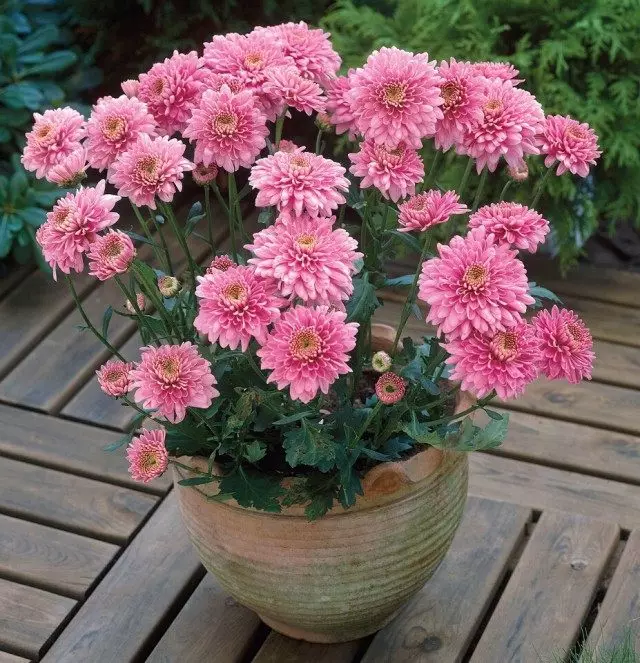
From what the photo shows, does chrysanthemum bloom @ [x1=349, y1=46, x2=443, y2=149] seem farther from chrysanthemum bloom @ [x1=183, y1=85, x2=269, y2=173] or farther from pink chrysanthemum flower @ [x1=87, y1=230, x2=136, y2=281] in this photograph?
pink chrysanthemum flower @ [x1=87, y1=230, x2=136, y2=281]

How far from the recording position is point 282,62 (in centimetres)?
112

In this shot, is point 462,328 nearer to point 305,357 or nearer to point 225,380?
point 305,357

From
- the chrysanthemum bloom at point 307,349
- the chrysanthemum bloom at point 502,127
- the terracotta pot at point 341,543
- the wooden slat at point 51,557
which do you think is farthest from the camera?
the wooden slat at point 51,557

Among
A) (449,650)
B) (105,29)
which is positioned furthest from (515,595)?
(105,29)

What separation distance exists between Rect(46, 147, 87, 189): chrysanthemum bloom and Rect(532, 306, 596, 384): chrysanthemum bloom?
471 mm

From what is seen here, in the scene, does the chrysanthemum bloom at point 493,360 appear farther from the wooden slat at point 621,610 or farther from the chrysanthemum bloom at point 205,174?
the wooden slat at point 621,610

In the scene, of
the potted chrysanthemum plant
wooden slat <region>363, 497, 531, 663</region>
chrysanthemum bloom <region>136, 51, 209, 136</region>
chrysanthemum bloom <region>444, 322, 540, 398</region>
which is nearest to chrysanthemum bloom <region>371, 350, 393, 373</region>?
the potted chrysanthemum plant

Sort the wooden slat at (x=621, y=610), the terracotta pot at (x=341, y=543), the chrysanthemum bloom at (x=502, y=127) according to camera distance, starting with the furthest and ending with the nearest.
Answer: the wooden slat at (x=621, y=610)
the terracotta pot at (x=341, y=543)
the chrysanthemum bloom at (x=502, y=127)

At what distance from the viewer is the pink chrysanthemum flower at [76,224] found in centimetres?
103

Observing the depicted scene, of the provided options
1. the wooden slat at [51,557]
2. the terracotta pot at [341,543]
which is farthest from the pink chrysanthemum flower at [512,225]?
the wooden slat at [51,557]

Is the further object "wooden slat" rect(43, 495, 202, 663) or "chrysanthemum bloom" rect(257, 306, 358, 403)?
"wooden slat" rect(43, 495, 202, 663)

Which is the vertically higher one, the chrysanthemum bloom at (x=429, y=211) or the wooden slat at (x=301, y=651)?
the chrysanthemum bloom at (x=429, y=211)

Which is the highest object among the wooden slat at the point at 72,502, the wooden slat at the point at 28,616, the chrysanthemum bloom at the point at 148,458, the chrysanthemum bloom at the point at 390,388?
the chrysanthemum bloom at the point at 390,388

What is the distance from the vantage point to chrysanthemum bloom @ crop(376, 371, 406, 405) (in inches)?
42.3
